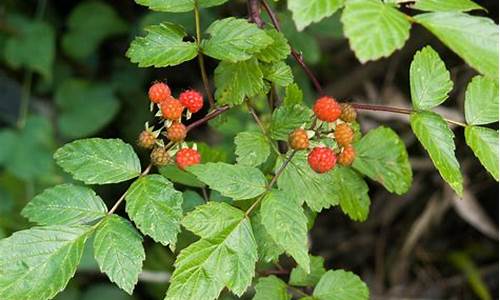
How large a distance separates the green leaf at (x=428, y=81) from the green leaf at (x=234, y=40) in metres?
0.31

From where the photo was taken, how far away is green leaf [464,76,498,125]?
4.85 feet

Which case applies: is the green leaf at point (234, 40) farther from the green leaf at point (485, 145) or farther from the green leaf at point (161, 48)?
the green leaf at point (485, 145)

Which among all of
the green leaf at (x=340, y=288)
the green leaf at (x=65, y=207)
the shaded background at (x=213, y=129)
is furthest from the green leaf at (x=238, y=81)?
the shaded background at (x=213, y=129)

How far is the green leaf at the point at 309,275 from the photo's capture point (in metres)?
1.68

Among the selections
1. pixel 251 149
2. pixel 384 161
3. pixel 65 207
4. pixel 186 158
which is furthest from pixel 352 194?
pixel 65 207

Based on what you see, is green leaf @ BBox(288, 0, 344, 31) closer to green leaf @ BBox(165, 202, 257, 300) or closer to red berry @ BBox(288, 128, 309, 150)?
red berry @ BBox(288, 128, 309, 150)

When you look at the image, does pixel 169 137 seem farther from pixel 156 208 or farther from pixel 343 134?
pixel 343 134

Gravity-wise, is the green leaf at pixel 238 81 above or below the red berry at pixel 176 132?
above

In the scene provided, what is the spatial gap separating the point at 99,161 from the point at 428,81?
70cm

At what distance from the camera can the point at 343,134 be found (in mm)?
1437

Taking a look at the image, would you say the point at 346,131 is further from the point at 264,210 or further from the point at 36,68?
the point at 36,68

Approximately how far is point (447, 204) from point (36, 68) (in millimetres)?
1735

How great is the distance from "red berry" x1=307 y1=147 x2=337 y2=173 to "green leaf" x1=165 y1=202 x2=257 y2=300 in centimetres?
17

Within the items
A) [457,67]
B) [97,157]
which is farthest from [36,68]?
[457,67]
